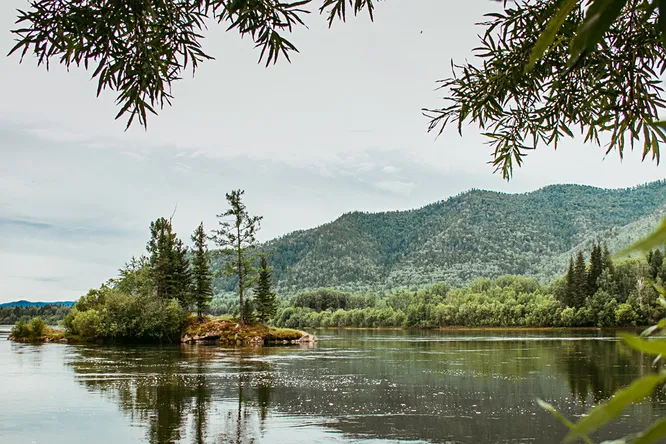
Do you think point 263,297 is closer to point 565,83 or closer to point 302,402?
point 302,402

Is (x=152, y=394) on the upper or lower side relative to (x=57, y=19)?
lower

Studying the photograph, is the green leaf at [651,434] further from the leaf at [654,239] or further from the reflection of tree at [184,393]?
the reflection of tree at [184,393]

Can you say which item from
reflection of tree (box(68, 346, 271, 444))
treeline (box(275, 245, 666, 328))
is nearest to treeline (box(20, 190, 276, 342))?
reflection of tree (box(68, 346, 271, 444))

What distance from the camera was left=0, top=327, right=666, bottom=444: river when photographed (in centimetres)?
1137

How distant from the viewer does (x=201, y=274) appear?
5594 cm

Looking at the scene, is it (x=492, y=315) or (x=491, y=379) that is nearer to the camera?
(x=491, y=379)

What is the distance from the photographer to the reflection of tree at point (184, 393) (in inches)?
459

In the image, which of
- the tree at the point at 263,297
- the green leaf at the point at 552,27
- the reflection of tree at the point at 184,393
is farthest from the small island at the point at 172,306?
the green leaf at the point at 552,27

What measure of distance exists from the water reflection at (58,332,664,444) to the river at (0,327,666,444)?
0.11ft

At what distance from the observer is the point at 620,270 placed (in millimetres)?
87812

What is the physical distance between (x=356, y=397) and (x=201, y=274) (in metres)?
41.9

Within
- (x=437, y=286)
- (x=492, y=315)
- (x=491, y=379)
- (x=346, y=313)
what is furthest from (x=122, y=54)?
(x=437, y=286)

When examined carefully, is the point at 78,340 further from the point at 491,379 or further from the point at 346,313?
the point at 346,313

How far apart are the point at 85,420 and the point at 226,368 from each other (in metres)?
12.2
